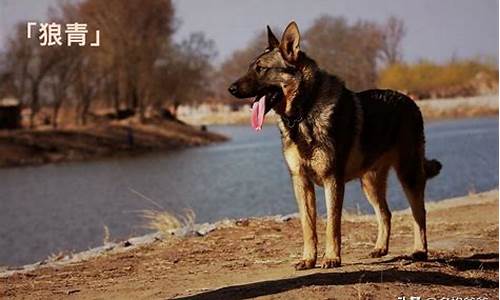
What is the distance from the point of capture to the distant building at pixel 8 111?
12136mm

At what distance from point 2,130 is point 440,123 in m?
7.00

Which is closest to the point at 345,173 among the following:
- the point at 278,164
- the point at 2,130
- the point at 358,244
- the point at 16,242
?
the point at 358,244

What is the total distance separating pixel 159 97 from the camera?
39.7 feet

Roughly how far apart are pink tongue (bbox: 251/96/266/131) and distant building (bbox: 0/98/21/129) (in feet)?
25.3

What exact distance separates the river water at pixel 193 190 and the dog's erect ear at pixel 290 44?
12.2 ft

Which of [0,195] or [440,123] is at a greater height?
[440,123]

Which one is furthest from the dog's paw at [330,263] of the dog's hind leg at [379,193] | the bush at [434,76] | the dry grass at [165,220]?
the bush at [434,76]

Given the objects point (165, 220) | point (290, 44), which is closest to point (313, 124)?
point (290, 44)

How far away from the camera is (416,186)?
6098mm

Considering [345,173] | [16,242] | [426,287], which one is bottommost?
[16,242]

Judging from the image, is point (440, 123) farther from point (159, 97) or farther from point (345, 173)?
point (345, 173)

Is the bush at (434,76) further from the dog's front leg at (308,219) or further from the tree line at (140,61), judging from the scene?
the dog's front leg at (308,219)

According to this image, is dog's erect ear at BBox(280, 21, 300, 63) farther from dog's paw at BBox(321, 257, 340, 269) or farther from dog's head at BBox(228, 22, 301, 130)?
dog's paw at BBox(321, 257, 340, 269)

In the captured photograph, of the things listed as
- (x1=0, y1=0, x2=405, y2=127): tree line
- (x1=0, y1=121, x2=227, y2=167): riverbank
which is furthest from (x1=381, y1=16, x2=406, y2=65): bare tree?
(x1=0, y1=121, x2=227, y2=167): riverbank
